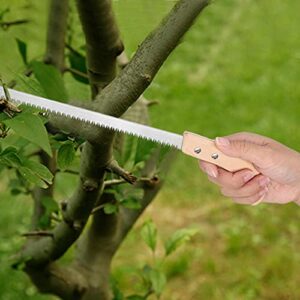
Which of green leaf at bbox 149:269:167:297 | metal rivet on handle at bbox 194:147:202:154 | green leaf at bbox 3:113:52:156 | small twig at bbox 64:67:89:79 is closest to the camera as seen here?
green leaf at bbox 3:113:52:156

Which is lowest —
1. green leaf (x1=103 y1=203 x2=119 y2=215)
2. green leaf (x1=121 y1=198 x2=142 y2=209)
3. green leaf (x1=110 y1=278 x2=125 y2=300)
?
green leaf (x1=110 y1=278 x2=125 y2=300)

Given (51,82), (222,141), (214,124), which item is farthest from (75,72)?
(214,124)

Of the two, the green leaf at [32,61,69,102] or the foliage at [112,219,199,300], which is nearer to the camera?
the green leaf at [32,61,69,102]

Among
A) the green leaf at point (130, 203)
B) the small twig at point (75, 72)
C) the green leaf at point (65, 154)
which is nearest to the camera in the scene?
the green leaf at point (65, 154)

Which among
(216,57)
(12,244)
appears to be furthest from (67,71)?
(216,57)

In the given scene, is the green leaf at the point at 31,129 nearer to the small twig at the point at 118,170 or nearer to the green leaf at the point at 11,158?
the green leaf at the point at 11,158

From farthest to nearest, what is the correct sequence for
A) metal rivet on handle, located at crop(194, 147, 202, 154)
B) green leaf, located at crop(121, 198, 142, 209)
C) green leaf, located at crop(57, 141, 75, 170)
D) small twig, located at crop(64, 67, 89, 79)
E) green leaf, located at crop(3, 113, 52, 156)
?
small twig, located at crop(64, 67, 89, 79), green leaf, located at crop(121, 198, 142, 209), metal rivet on handle, located at crop(194, 147, 202, 154), green leaf, located at crop(57, 141, 75, 170), green leaf, located at crop(3, 113, 52, 156)

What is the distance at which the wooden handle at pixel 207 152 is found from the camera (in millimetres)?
1102

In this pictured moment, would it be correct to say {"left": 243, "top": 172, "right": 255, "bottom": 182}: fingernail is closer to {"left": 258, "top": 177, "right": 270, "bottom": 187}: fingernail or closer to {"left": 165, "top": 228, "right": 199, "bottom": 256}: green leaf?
{"left": 258, "top": 177, "right": 270, "bottom": 187}: fingernail

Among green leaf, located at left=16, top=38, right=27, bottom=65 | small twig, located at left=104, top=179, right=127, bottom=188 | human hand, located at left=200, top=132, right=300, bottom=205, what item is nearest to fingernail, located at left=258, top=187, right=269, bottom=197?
human hand, located at left=200, top=132, right=300, bottom=205

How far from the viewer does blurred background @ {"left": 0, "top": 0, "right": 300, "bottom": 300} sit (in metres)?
1.49

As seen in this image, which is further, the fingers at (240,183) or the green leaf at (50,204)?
the green leaf at (50,204)

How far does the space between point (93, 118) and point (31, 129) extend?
0.19 meters

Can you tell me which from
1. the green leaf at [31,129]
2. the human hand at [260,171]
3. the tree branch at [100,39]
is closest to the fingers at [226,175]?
the human hand at [260,171]
